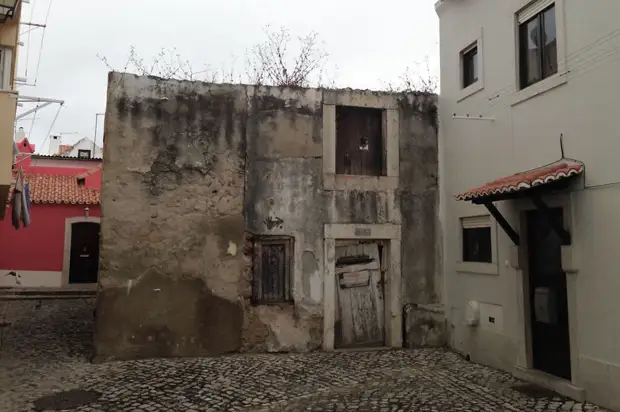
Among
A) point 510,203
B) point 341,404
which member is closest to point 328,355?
point 341,404

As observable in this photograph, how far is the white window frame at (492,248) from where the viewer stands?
7945 mm

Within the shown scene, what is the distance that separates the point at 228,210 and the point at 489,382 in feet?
15.9

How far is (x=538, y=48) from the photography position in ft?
23.9

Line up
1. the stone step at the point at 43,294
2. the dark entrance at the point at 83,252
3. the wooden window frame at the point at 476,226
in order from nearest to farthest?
the wooden window frame at the point at 476,226
the stone step at the point at 43,294
the dark entrance at the point at 83,252

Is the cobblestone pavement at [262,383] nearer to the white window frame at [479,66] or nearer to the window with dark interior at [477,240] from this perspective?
the window with dark interior at [477,240]

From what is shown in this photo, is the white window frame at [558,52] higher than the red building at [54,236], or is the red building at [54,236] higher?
the white window frame at [558,52]

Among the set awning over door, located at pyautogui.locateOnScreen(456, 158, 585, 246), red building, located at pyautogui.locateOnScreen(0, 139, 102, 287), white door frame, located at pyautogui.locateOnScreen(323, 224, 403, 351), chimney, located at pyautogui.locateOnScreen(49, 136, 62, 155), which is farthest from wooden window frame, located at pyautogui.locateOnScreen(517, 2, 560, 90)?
chimney, located at pyautogui.locateOnScreen(49, 136, 62, 155)

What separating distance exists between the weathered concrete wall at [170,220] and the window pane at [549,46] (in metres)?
4.81

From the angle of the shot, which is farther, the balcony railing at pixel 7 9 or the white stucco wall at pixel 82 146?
the white stucco wall at pixel 82 146

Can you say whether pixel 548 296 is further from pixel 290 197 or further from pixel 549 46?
pixel 290 197

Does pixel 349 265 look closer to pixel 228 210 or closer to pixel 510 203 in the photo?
pixel 228 210

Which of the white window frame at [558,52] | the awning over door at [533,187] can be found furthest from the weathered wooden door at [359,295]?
the white window frame at [558,52]

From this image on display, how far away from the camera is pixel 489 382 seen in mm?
7051

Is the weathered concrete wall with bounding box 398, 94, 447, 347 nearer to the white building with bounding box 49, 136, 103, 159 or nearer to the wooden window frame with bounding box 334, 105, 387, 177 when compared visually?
the wooden window frame with bounding box 334, 105, 387, 177
